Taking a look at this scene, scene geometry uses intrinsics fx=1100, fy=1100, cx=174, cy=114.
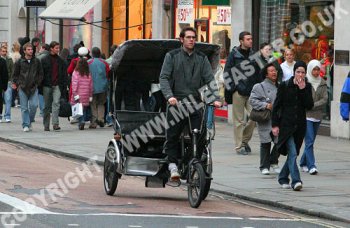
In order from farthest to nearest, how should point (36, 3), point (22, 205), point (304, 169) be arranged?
point (36, 3) → point (304, 169) → point (22, 205)

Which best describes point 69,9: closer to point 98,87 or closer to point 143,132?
point 98,87

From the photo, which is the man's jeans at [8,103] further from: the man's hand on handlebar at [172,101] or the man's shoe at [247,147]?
the man's hand on handlebar at [172,101]

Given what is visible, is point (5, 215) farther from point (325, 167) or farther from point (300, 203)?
point (325, 167)

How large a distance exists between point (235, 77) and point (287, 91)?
375cm

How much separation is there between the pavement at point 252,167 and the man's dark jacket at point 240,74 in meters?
1.13

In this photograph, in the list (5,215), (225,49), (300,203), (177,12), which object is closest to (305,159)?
(300,203)

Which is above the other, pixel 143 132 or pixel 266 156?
pixel 143 132

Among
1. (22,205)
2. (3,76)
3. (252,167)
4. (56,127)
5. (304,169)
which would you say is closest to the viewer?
(22,205)

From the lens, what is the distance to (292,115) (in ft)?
45.9

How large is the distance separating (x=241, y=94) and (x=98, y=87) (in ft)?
21.1

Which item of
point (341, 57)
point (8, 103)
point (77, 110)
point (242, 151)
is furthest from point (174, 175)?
point (8, 103)

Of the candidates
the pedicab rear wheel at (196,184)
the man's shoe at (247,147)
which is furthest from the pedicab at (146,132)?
the man's shoe at (247,147)

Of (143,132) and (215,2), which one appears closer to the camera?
(143,132)

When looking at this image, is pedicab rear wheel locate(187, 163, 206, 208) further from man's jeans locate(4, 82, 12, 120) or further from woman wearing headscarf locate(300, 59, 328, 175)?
man's jeans locate(4, 82, 12, 120)
